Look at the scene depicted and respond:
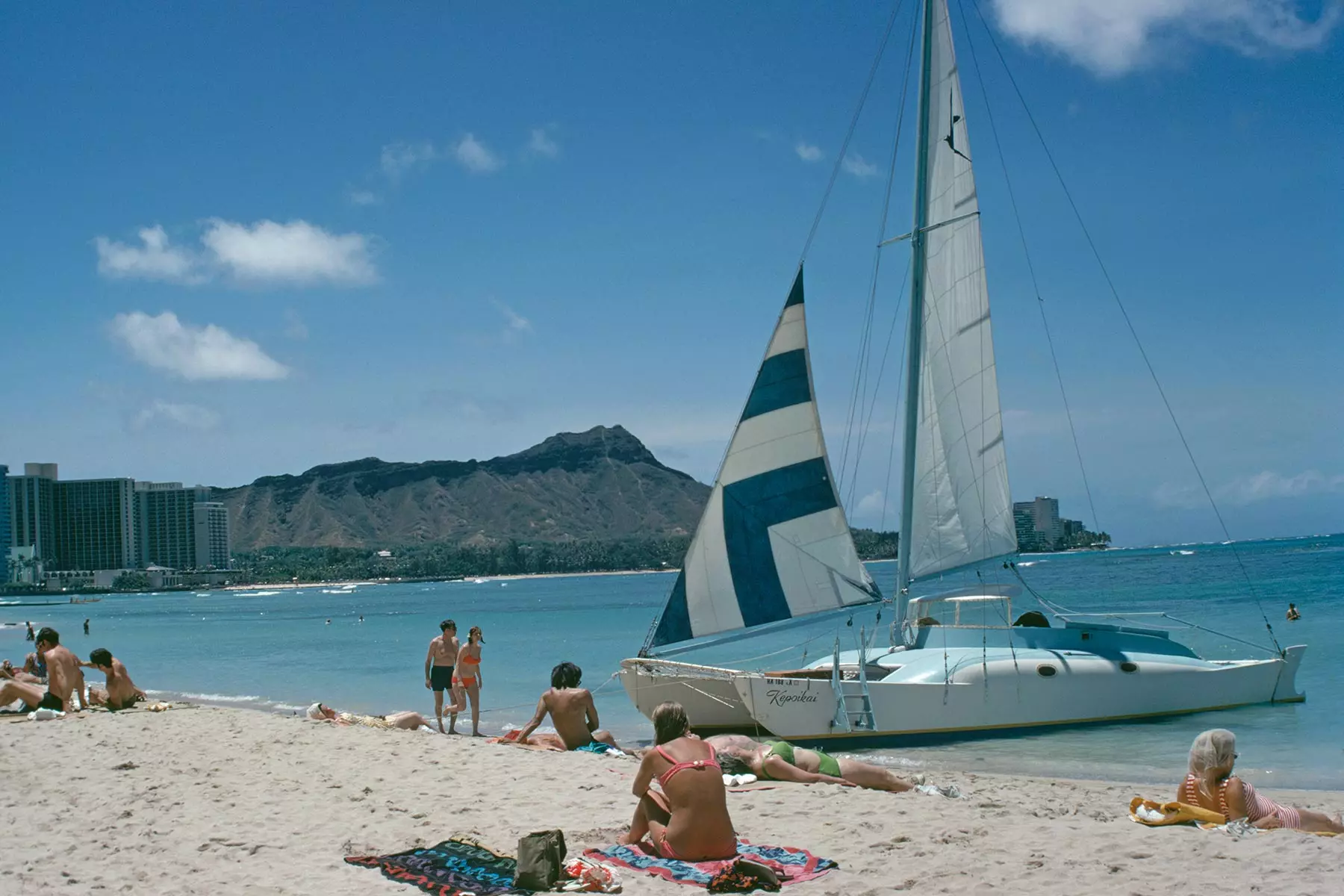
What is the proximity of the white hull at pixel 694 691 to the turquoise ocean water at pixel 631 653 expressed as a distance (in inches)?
62.9

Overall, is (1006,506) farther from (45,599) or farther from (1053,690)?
(45,599)

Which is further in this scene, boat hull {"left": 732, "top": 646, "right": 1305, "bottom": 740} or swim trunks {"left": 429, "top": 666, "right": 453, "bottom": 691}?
swim trunks {"left": 429, "top": 666, "right": 453, "bottom": 691}

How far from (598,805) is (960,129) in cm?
1128

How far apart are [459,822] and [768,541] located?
7.05 meters

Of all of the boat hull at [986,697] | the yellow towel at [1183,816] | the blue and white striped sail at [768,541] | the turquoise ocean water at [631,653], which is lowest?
the turquoise ocean water at [631,653]

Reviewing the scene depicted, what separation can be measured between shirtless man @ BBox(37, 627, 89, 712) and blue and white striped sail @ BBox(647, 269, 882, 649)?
750 centimetres

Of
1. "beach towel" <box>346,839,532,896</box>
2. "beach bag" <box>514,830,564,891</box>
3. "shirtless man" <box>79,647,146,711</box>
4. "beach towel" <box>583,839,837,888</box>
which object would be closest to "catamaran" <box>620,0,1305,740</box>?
"shirtless man" <box>79,647,146,711</box>

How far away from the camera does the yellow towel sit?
6910mm

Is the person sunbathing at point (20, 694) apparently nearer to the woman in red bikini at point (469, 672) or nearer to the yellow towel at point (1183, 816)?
the woman in red bikini at point (469, 672)

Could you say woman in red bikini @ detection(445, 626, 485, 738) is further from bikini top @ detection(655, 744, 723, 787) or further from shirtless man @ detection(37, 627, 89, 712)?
bikini top @ detection(655, 744, 723, 787)

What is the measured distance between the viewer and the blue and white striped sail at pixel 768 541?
14.2 m

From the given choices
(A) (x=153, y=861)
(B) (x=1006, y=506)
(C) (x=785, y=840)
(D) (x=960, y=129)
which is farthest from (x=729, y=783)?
(D) (x=960, y=129)

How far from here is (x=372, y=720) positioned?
46.2 feet

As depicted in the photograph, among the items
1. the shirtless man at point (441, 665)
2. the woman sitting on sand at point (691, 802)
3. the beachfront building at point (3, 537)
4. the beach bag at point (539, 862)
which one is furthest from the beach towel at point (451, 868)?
the beachfront building at point (3, 537)
